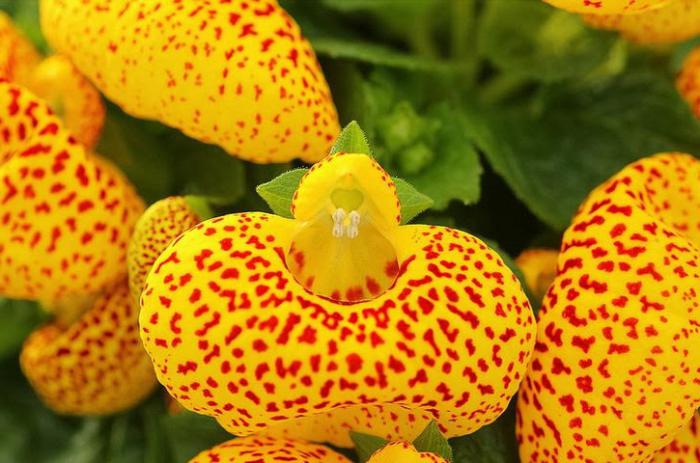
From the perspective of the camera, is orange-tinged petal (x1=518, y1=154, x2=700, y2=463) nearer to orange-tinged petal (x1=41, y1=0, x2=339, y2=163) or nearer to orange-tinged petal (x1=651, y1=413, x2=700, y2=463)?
orange-tinged petal (x1=651, y1=413, x2=700, y2=463)

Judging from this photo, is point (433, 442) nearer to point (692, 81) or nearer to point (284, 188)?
point (284, 188)

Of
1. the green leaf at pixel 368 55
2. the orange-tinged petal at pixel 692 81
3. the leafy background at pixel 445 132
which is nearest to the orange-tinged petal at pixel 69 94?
the leafy background at pixel 445 132

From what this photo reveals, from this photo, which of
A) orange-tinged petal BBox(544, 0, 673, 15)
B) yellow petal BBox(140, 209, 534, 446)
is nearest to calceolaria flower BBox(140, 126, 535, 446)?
yellow petal BBox(140, 209, 534, 446)

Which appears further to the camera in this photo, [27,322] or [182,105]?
[27,322]

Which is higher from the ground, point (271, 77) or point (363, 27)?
point (271, 77)

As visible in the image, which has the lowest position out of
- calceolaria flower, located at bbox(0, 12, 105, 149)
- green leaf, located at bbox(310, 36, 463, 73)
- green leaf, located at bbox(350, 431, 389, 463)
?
green leaf, located at bbox(350, 431, 389, 463)

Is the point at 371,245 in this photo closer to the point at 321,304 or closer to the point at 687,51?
the point at 321,304

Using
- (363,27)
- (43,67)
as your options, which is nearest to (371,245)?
(43,67)

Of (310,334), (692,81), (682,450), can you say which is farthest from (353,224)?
(692,81)
